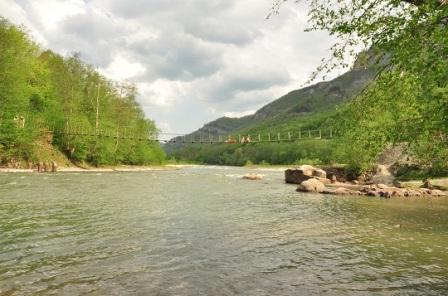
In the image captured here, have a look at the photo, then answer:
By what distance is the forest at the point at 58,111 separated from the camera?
50.0 m

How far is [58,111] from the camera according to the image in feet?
218

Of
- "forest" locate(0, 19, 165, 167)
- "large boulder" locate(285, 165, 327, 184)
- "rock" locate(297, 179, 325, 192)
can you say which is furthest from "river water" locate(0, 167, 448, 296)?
"forest" locate(0, 19, 165, 167)

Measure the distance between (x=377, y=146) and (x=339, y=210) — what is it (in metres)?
13.7

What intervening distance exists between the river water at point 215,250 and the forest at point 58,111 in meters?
32.3

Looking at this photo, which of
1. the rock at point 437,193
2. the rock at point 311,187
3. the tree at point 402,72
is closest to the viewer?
the tree at point 402,72

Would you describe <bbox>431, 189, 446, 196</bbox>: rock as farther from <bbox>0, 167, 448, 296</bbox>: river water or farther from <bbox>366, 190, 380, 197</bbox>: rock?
<bbox>0, 167, 448, 296</bbox>: river water

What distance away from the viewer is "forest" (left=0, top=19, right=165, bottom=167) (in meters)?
50.0

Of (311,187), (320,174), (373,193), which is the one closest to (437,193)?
(373,193)

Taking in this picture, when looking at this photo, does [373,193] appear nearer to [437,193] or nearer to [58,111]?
[437,193]

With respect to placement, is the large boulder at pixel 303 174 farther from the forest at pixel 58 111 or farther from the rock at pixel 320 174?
the forest at pixel 58 111

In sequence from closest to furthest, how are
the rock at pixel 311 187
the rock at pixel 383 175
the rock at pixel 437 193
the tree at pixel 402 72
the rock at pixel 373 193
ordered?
the tree at pixel 402 72 → the rock at pixel 373 193 → the rock at pixel 437 193 → the rock at pixel 311 187 → the rock at pixel 383 175

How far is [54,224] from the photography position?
15938mm

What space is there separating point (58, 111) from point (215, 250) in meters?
60.7

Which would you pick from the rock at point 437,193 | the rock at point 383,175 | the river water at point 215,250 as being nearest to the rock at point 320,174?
the rock at point 383,175
